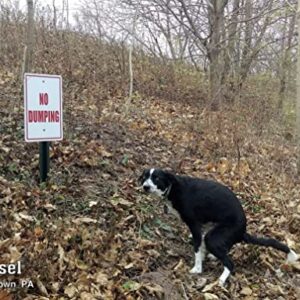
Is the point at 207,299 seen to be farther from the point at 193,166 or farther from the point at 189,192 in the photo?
the point at 193,166

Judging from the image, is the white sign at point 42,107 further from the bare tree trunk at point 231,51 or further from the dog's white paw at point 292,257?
the bare tree trunk at point 231,51

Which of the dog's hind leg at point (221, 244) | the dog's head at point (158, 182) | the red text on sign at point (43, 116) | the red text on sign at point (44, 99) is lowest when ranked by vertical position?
the dog's hind leg at point (221, 244)

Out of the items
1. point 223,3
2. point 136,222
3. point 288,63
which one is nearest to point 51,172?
point 136,222

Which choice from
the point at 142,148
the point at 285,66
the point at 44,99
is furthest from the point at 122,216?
the point at 285,66

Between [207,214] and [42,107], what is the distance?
7.03 feet

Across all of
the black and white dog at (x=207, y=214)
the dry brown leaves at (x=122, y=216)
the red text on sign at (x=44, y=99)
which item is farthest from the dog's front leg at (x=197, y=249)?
the red text on sign at (x=44, y=99)

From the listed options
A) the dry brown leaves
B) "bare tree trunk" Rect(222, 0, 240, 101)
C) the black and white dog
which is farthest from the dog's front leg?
"bare tree trunk" Rect(222, 0, 240, 101)

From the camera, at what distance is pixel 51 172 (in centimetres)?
591

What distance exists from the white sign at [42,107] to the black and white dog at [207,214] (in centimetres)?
120

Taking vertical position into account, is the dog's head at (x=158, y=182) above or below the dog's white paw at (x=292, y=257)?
above

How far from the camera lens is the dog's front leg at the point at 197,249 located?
4773 millimetres

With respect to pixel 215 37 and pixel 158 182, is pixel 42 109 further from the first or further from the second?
pixel 215 37

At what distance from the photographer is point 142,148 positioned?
8031 millimetres

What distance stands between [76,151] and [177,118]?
475 centimetres
